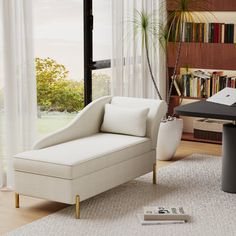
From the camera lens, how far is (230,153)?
5.44 meters

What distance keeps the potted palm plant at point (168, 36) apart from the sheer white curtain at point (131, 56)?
0.08 m

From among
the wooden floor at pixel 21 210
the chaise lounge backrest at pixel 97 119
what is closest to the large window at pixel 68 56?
the chaise lounge backrest at pixel 97 119

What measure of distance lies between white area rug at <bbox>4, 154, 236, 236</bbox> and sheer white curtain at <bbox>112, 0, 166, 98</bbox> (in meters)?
1.21

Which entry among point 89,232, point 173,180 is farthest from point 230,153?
point 89,232

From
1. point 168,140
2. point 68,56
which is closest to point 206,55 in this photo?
point 168,140

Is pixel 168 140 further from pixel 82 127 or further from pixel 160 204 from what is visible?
pixel 160 204

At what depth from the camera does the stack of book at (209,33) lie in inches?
287

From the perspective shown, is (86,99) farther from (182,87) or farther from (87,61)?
(182,87)

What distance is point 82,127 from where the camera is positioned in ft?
18.6

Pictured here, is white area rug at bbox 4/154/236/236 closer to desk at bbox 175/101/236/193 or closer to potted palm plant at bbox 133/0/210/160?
desk at bbox 175/101/236/193

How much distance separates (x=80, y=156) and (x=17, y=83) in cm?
101

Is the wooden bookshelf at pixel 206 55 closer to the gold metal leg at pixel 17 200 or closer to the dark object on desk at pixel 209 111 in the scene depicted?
the dark object on desk at pixel 209 111

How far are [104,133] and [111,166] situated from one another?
684mm

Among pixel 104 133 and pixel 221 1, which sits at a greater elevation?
pixel 221 1
